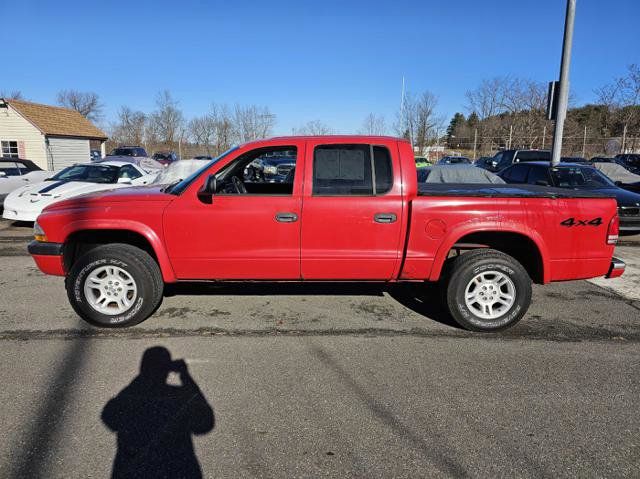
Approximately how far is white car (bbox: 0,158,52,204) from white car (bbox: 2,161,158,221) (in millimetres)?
2083

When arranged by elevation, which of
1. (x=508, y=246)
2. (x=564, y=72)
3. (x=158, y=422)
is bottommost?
(x=158, y=422)

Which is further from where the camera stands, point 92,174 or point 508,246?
point 92,174

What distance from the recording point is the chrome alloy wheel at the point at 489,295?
14.1ft

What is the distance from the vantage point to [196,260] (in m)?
4.30

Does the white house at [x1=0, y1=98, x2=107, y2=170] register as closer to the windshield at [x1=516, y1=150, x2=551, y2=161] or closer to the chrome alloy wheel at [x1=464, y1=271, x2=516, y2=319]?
the windshield at [x1=516, y1=150, x2=551, y2=161]

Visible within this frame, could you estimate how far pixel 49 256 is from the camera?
14.2 feet

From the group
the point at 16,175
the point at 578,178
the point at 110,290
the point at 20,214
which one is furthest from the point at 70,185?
the point at 578,178

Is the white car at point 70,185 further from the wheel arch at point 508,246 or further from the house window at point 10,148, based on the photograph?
the house window at point 10,148

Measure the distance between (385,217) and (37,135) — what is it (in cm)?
2714

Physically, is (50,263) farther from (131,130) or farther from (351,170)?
Answer: (131,130)

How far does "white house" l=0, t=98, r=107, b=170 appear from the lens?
24.6 metres

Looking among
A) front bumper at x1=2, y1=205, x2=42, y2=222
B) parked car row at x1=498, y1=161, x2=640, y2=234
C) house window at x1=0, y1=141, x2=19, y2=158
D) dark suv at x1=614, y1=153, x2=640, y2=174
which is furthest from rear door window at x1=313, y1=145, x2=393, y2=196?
dark suv at x1=614, y1=153, x2=640, y2=174

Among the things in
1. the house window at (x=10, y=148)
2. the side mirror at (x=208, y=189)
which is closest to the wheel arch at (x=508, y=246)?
the side mirror at (x=208, y=189)

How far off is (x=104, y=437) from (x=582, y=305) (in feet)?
17.0
